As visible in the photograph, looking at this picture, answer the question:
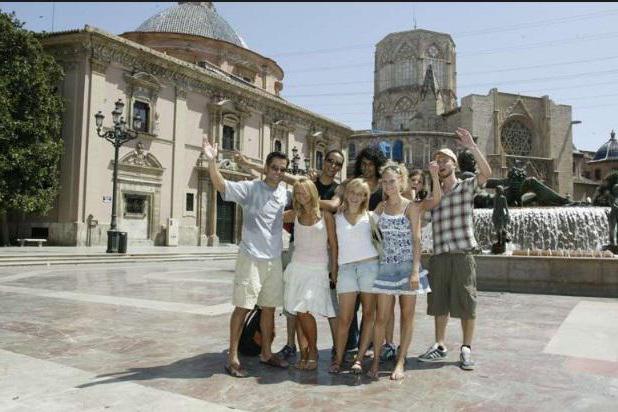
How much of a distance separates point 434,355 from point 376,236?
1240 millimetres

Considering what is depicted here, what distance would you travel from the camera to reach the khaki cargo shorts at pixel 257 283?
3939mm

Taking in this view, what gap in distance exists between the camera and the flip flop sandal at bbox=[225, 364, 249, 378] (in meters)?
3.77

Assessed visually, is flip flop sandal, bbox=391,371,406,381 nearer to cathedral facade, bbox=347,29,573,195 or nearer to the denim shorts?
the denim shorts

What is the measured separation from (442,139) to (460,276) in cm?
5037

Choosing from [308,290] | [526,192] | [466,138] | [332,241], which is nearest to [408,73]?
[526,192]

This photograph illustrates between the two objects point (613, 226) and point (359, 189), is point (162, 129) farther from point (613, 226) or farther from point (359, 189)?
point (359, 189)

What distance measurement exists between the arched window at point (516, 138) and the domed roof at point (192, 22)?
110 ft

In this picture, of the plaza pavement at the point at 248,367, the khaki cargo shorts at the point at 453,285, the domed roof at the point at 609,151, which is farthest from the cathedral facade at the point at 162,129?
the domed roof at the point at 609,151

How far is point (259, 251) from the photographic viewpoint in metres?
4.00

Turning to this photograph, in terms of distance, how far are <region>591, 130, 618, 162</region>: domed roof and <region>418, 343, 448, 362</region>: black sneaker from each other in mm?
69535

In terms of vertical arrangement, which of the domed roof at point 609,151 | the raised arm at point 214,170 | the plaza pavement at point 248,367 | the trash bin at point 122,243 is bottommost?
the plaza pavement at point 248,367

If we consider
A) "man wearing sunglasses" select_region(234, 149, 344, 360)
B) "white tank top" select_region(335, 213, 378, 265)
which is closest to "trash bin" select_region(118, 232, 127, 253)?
"man wearing sunglasses" select_region(234, 149, 344, 360)

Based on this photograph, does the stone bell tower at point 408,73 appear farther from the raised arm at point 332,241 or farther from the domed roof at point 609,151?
the raised arm at point 332,241

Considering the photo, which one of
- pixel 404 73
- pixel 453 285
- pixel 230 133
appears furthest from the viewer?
pixel 404 73
